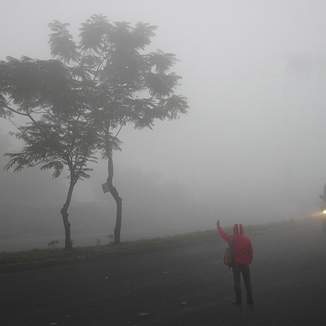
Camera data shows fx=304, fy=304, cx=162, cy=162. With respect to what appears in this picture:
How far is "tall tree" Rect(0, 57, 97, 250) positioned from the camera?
11.3 m

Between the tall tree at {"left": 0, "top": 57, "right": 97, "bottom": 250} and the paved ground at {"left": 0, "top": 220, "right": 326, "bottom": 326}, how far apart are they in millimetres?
4130

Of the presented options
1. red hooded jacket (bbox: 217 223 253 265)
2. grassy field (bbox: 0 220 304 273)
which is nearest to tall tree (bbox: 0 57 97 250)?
grassy field (bbox: 0 220 304 273)

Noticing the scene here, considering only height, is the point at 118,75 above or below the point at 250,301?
above

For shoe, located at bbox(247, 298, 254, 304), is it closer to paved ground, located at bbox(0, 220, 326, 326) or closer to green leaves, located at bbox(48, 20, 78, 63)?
paved ground, located at bbox(0, 220, 326, 326)

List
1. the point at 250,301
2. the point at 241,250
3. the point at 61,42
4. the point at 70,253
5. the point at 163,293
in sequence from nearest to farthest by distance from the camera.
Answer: the point at 250,301, the point at 241,250, the point at 163,293, the point at 70,253, the point at 61,42

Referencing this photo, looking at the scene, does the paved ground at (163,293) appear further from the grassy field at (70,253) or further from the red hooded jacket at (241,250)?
the red hooded jacket at (241,250)

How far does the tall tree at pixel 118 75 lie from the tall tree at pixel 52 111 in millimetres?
1129

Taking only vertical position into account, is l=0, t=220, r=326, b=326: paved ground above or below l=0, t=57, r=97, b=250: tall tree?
below

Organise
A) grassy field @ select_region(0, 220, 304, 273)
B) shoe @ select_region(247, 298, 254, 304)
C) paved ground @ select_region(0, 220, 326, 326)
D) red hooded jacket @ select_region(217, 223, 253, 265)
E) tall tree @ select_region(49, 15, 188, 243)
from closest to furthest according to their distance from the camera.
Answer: paved ground @ select_region(0, 220, 326, 326) → shoe @ select_region(247, 298, 254, 304) → red hooded jacket @ select_region(217, 223, 253, 265) → grassy field @ select_region(0, 220, 304, 273) → tall tree @ select_region(49, 15, 188, 243)

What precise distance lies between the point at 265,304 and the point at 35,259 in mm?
7177

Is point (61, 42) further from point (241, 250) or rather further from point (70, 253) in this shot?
point (241, 250)

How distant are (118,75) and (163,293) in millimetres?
10579

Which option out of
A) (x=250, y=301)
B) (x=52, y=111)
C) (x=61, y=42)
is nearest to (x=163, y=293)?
(x=250, y=301)

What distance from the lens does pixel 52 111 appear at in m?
12.7
